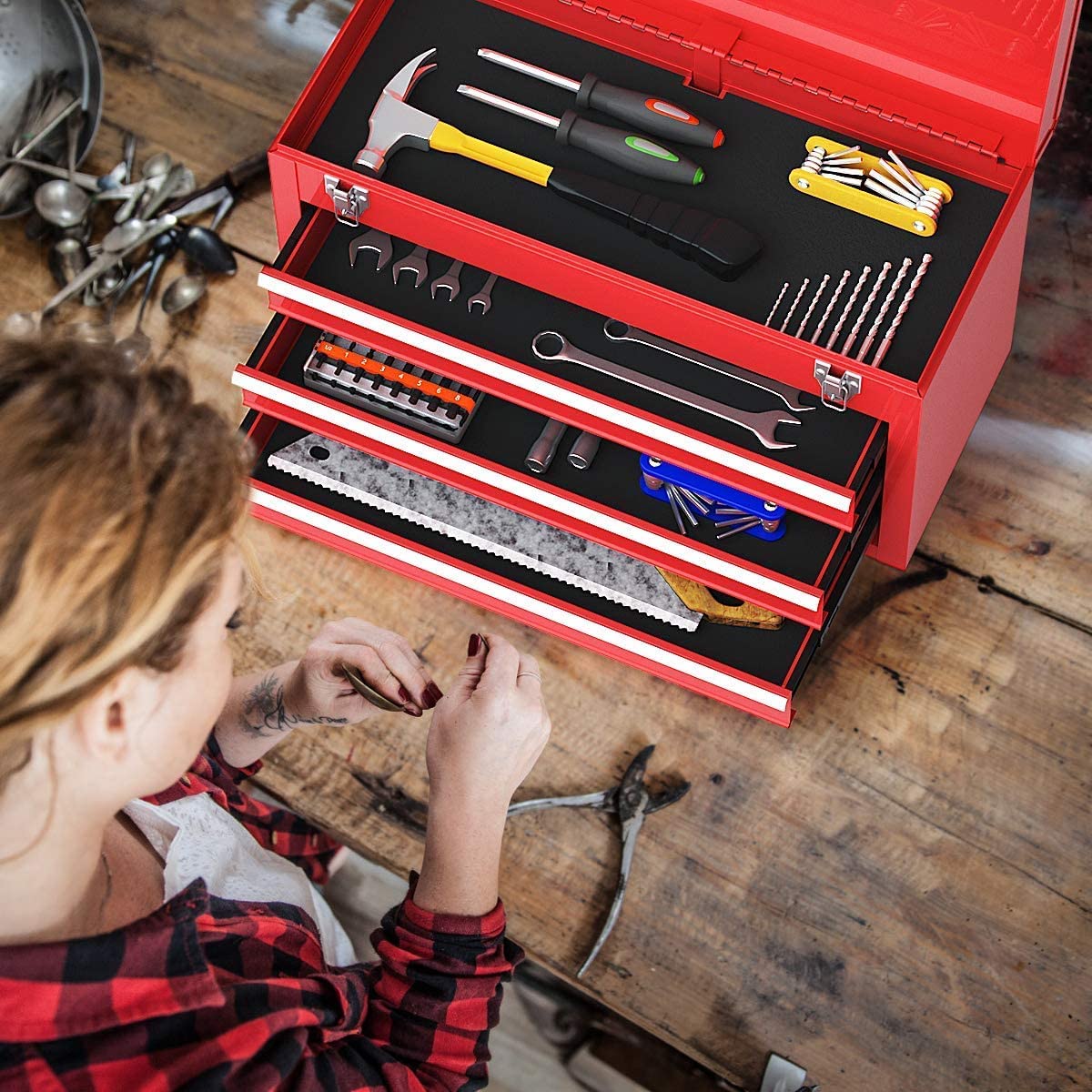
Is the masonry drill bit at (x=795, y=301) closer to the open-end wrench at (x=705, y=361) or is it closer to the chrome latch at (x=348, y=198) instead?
the open-end wrench at (x=705, y=361)

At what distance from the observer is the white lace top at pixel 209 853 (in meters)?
0.97

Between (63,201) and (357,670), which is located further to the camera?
(63,201)

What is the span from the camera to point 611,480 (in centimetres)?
124

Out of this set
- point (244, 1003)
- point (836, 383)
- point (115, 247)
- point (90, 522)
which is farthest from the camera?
point (115, 247)

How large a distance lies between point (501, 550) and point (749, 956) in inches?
19.0

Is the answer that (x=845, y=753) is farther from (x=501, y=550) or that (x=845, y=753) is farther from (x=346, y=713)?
(x=346, y=713)

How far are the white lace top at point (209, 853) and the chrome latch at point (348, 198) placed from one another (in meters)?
0.56

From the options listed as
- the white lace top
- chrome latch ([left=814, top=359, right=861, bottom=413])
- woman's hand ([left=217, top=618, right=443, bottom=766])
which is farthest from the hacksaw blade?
the white lace top

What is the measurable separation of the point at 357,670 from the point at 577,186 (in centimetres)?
51

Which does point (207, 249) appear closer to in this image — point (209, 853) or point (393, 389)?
point (393, 389)

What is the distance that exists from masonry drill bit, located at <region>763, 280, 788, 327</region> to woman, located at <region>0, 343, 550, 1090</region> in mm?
409

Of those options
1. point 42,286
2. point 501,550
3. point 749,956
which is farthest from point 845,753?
point 42,286

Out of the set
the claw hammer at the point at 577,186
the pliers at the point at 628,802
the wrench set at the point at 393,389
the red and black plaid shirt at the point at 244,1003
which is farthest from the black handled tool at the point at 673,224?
the red and black plaid shirt at the point at 244,1003

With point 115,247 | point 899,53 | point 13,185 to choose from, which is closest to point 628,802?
point 899,53
